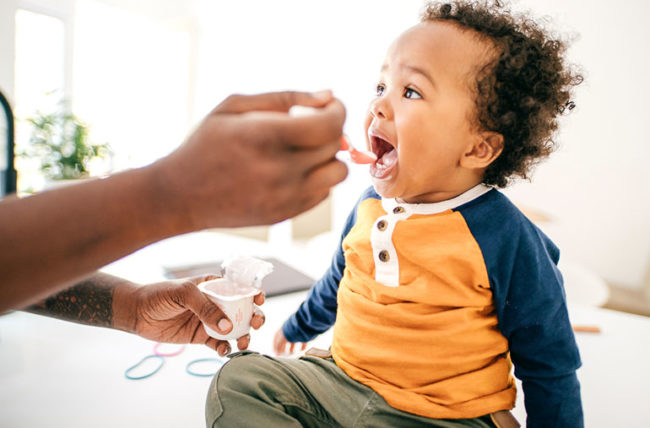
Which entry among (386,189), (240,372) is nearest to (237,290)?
(240,372)

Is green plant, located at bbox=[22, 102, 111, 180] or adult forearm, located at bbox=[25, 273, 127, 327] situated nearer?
adult forearm, located at bbox=[25, 273, 127, 327]

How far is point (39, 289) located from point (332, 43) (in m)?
3.53

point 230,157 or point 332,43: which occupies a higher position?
point 332,43

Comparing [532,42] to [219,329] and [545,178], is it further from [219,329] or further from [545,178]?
[545,178]

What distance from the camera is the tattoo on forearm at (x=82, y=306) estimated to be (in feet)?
2.98

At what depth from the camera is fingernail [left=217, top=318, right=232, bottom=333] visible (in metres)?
0.83

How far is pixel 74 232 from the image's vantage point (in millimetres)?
417

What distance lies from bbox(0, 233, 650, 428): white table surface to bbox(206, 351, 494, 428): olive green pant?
172 millimetres

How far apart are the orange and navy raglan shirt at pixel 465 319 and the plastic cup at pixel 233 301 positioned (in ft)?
0.76

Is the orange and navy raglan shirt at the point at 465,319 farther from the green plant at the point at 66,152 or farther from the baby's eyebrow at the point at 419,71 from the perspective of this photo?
the green plant at the point at 66,152

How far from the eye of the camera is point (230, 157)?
0.42m

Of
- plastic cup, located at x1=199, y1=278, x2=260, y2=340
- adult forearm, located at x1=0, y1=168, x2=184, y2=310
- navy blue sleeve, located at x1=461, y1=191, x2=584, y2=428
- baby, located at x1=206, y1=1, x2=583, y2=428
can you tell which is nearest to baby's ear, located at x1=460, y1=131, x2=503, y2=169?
baby, located at x1=206, y1=1, x2=583, y2=428

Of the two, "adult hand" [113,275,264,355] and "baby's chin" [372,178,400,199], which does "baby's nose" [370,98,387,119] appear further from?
"adult hand" [113,275,264,355]

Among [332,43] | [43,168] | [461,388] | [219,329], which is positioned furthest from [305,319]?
[332,43]
